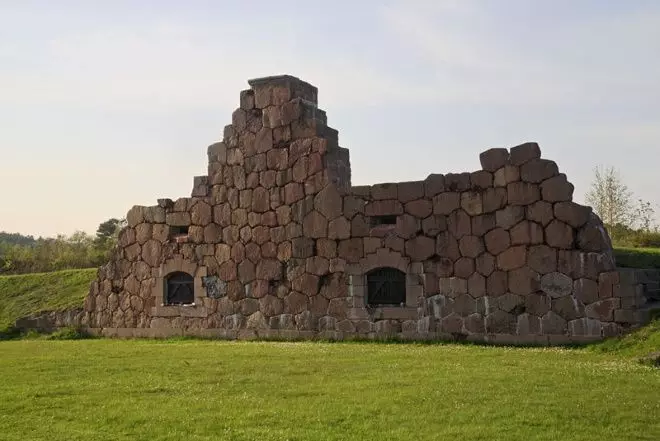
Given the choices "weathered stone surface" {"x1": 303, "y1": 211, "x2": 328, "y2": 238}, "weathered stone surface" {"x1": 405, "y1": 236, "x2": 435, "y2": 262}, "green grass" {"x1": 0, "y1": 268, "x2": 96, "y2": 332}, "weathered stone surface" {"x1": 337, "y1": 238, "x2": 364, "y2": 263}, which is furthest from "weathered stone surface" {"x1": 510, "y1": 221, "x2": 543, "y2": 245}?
"green grass" {"x1": 0, "y1": 268, "x2": 96, "y2": 332}

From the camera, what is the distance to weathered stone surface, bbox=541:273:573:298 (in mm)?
14898

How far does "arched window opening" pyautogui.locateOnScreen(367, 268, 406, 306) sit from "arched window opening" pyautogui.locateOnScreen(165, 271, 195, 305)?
15.4 ft

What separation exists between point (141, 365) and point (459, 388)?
18.1ft

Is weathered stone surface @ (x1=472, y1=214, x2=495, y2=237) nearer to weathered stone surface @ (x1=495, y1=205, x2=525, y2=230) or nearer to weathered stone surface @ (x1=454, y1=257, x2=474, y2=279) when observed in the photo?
weathered stone surface @ (x1=495, y1=205, x2=525, y2=230)

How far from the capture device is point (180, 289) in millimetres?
19406

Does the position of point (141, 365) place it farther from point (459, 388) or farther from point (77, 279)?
point (77, 279)

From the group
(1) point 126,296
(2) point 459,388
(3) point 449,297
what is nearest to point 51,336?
(1) point 126,296

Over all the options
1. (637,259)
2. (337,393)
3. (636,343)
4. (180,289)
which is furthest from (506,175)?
(180,289)

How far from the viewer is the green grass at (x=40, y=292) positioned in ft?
73.6

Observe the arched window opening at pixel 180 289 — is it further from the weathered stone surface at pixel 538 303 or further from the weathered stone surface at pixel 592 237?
the weathered stone surface at pixel 592 237

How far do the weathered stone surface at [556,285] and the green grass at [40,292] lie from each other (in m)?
12.4

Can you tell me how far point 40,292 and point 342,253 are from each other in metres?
11.5

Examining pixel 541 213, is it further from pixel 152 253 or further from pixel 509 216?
pixel 152 253

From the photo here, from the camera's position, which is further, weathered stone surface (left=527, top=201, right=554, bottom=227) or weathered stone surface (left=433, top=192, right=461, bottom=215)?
weathered stone surface (left=433, top=192, right=461, bottom=215)
